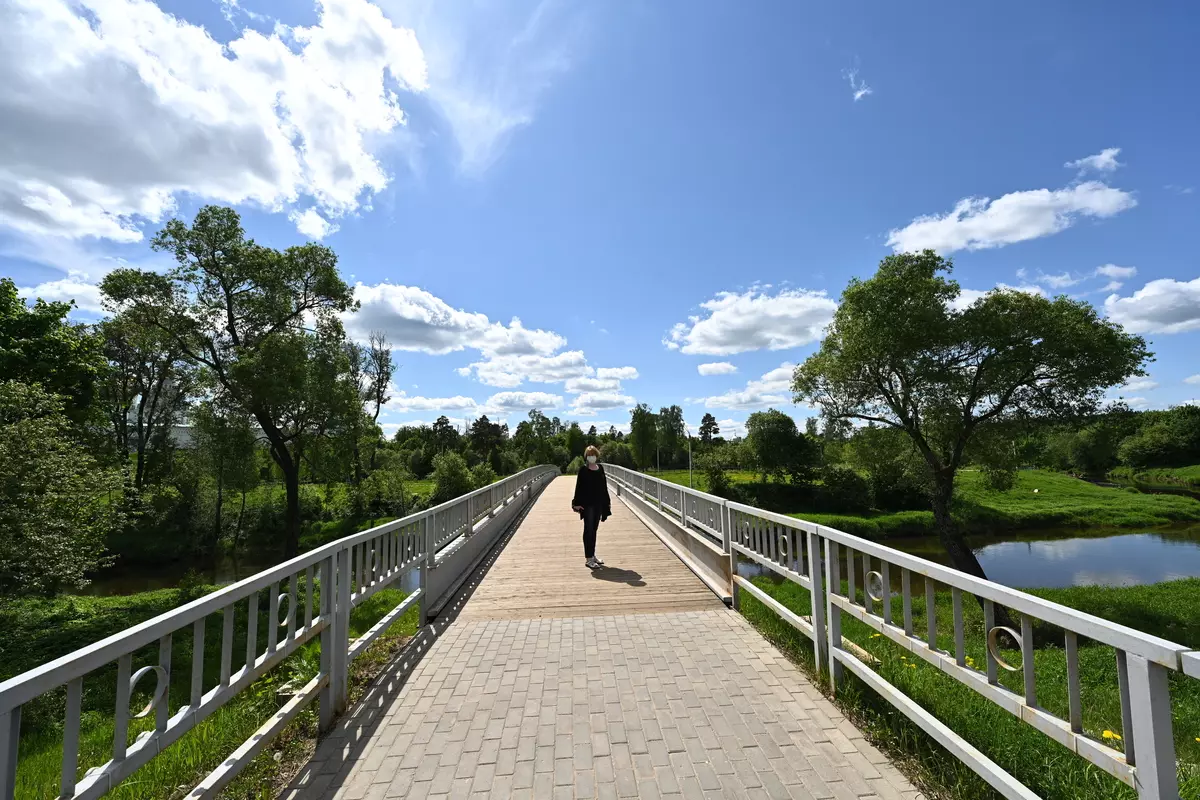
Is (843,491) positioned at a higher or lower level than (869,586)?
lower

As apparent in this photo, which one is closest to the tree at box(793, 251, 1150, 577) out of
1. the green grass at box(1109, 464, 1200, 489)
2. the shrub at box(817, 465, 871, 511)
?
the shrub at box(817, 465, 871, 511)

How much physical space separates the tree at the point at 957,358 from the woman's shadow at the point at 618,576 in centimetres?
1093

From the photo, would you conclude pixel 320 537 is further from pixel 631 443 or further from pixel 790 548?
pixel 631 443

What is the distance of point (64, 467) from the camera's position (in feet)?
37.8

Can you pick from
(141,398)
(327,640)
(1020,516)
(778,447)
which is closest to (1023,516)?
(1020,516)

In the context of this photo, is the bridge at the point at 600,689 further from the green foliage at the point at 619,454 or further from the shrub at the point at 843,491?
the green foliage at the point at 619,454

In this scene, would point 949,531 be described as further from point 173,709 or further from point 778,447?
point 778,447

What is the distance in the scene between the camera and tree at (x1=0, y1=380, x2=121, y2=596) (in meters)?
10.4

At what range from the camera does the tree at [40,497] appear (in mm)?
10367

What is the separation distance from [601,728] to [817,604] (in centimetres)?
178

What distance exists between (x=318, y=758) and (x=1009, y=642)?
13.5 metres

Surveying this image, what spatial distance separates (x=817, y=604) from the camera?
4.03 metres

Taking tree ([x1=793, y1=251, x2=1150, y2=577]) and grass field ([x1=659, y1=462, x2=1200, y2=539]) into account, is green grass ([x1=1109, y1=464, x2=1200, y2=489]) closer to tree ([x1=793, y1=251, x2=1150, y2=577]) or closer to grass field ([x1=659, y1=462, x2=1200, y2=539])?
grass field ([x1=659, y1=462, x2=1200, y2=539])

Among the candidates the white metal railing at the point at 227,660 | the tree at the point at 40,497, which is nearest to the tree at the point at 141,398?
the tree at the point at 40,497
